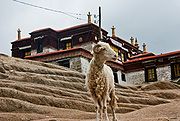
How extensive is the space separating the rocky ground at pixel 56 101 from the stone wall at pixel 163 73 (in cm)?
1526

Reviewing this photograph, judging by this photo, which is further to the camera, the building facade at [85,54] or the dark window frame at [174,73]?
the dark window frame at [174,73]

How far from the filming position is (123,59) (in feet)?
158

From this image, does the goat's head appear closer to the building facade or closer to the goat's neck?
the goat's neck

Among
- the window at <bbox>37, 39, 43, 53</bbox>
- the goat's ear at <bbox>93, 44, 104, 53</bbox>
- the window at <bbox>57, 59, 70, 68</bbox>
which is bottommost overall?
the goat's ear at <bbox>93, 44, 104, 53</bbox>

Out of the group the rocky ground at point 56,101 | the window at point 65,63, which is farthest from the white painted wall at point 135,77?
the rocky ground at point 56,101

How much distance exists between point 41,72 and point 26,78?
4451 mm

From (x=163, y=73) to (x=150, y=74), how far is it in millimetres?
1696

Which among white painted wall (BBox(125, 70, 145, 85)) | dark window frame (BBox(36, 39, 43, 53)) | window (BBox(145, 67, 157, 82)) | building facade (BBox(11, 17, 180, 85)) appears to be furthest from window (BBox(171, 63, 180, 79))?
dark window frame (BBox(36, 39, 43, 53))

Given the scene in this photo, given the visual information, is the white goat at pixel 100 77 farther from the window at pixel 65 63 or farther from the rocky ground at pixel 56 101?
the window at pixel 65 63

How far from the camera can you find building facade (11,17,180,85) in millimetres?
37094

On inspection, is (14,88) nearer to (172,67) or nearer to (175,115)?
(175,115)

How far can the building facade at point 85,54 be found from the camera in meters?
A: 37.1

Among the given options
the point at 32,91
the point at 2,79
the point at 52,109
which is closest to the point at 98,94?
the point at 52,109

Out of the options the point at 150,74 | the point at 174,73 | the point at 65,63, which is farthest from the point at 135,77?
the point at 65,63
